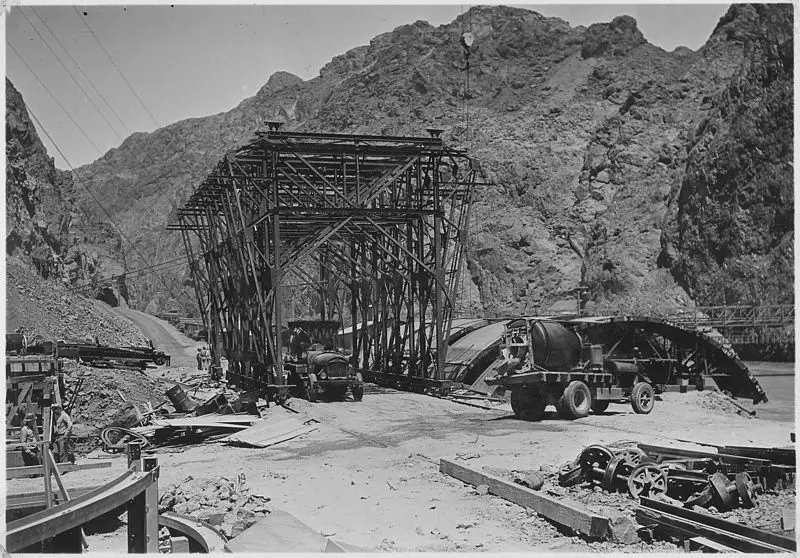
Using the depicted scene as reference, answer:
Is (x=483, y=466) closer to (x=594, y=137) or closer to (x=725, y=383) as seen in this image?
(x=725, y=383)

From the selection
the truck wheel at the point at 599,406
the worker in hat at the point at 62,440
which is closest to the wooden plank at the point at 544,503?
the worker in hat at the point at 62,440

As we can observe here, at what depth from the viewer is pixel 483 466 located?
41.3 ft

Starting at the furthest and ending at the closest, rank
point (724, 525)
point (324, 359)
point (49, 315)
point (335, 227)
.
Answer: point (49, 315) < point (335, 227) < point (324, 359) < point (724, 525)

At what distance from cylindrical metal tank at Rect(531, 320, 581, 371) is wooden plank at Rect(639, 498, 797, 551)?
8.29m

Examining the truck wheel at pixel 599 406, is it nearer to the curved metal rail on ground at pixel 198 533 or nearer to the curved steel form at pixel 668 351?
the curved steel form at pixel 668 351

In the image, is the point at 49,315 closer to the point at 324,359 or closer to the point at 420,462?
the point at 324,359

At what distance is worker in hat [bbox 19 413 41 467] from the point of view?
1198 cm

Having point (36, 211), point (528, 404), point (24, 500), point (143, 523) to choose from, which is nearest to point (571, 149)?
point (36, 211)

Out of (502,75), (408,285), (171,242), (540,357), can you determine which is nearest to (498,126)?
(502,75)

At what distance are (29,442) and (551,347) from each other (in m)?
10.7

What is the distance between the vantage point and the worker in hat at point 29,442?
472 inches

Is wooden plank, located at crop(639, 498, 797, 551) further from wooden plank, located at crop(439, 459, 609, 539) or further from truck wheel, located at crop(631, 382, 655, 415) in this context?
truck wheel, located at crop(631, 382, 655, 415)

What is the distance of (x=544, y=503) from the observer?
9.41 meters

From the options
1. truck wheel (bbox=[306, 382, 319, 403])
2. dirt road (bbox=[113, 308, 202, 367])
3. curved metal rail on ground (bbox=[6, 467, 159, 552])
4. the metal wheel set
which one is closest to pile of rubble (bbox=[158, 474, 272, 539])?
curved metal rail on ground (bbox=[6, 467, 159, 552])
